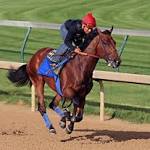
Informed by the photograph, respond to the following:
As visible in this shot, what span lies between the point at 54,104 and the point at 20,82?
1240 mm

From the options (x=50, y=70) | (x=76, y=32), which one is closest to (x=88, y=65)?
(x=76, y=32)

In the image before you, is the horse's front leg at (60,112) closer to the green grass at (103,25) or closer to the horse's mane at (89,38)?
the horse's mane at (89,38)

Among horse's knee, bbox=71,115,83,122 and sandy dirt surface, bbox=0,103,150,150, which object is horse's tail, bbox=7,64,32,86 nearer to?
sandy dirt surface, bbox=0,103,150,150

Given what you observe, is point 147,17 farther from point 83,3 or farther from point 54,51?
point 54,51

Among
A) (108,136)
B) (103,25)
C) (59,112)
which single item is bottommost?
(103,25)

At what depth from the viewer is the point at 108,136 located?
942 cm

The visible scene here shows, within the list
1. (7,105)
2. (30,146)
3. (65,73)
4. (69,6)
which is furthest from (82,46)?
(69,6)

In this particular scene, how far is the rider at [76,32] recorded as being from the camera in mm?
8648

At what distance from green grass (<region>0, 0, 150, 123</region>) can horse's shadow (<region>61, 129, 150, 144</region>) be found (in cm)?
91

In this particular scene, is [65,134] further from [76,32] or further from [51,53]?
[76,32]

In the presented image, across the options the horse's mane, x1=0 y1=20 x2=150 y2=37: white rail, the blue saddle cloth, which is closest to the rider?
the horse's mane

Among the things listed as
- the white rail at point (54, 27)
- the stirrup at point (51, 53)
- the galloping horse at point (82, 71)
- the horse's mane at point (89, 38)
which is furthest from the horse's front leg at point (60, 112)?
the white rail at point (54, 27)

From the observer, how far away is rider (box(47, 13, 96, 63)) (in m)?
8.65

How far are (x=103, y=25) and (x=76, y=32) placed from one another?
16.6 metres
